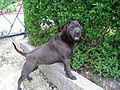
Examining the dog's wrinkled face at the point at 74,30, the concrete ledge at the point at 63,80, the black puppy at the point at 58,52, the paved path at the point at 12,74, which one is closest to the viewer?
the dog's wrinkled face at the point at 74,30

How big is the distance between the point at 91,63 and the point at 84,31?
2.04ft

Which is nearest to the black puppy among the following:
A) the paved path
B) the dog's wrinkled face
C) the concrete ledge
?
the dog's wrinkled face

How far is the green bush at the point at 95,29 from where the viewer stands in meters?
2.48

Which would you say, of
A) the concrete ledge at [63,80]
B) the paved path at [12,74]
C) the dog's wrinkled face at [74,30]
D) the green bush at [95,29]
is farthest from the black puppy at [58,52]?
the paved path at [12,74]

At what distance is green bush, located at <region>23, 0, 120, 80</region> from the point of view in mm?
2482

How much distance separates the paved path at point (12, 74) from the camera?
3183mm

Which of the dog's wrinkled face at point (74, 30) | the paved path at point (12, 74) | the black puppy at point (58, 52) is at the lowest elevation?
the paved path at point (12, 74)

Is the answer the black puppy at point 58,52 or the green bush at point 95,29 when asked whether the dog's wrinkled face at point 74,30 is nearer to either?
the black puppy at point 58,52

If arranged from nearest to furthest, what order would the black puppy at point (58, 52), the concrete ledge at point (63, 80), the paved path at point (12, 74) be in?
the black puppy at point (58, 52), the concrete ledge at point (63, 80), the paved path at point (12, 74)

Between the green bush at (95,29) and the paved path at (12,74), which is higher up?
the green bush at (95,29)

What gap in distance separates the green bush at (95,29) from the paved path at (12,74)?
90 centimetres

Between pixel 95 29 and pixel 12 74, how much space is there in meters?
2.22

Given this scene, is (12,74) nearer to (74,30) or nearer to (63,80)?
(63,80)

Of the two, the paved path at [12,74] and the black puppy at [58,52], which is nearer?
the black puppy at [58,52]
